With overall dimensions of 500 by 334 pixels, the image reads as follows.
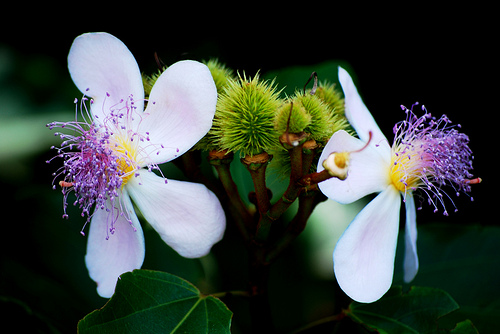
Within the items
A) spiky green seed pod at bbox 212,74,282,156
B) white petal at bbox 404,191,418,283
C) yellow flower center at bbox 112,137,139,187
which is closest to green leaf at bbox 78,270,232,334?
yellow flower center at bbox 112,137,139,187

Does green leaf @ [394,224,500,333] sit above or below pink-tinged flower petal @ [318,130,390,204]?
below

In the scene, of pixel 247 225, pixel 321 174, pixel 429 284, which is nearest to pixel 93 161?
pixel 247 225

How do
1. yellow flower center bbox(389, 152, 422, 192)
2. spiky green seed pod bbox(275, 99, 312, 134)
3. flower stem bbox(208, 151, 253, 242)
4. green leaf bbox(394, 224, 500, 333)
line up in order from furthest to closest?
1. green leaf bbox(394, 224, 500, 333)
2. yellow flower center bbox(389, 152, 422, 192)
3. flower stem bbox(208, 151, 253, 242)
4. spiky green seed pod bbox(275, 99, 312, 134)

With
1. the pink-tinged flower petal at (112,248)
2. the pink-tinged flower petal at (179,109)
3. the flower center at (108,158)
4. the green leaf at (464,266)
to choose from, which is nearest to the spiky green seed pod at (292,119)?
the pink-tinged flower petal at (179,109)

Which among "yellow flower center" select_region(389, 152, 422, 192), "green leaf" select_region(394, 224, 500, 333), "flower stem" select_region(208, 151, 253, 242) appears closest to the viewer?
"flower stem" select_region(208, 151, 253, 242)

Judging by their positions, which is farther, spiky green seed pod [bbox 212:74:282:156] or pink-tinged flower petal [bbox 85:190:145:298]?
pink-tinged flower petal [bbox 85:190:145:298]

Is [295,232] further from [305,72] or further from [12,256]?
[12,256]

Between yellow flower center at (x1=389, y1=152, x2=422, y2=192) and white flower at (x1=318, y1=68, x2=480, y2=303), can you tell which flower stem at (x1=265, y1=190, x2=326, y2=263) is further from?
yellow flower center at (x1=389, y1=152, x2=422, y2=192)

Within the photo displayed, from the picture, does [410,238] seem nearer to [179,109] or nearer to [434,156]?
[434,156]
